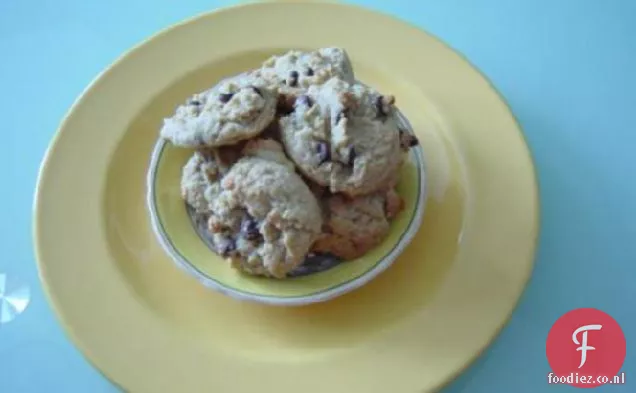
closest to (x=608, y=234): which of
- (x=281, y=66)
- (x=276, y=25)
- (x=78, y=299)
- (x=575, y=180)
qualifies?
(x=575, y=180)

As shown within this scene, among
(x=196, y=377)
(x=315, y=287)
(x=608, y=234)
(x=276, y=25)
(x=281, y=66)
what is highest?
(x=276, y=25)

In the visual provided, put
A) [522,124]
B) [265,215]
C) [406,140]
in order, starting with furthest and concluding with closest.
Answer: [522,124]
[406,140]
[265,215]

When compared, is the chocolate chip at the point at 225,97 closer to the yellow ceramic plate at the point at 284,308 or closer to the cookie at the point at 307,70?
the cookie at the point at 307,70

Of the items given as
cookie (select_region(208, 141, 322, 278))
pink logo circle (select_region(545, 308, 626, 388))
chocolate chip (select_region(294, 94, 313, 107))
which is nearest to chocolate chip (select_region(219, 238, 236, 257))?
cookie (select_region(208, 141, 322, 278))

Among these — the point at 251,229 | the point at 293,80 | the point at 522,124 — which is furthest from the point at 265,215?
the point at 522,124

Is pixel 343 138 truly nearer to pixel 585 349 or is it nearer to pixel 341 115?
pixel 341 115

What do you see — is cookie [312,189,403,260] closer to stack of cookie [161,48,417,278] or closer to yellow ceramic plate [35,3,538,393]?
stack of cookie [161,48,417,278]

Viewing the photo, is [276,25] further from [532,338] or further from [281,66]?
[532,338]
